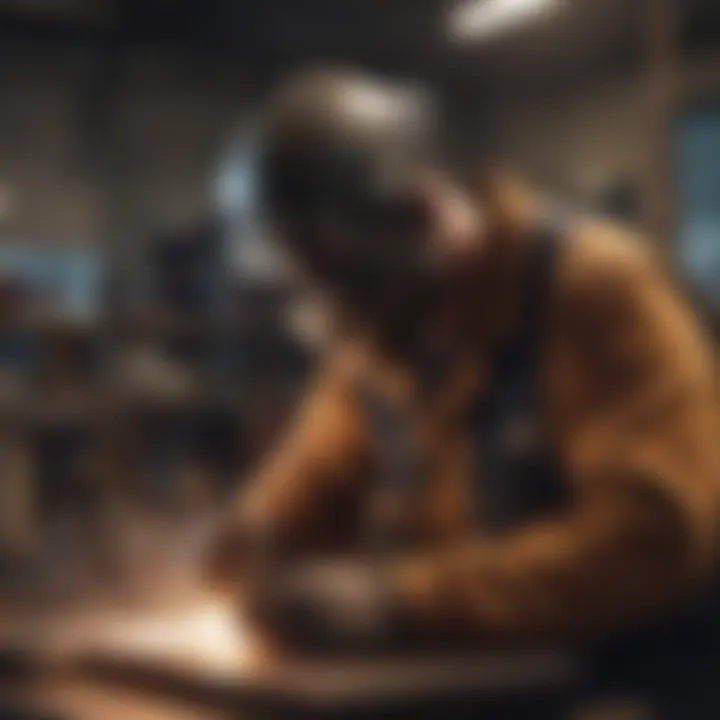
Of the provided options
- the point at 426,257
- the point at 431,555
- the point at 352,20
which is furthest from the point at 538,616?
the point at 352,20

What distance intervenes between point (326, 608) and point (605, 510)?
0.12 metres

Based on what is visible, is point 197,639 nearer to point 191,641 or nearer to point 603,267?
point 191,641

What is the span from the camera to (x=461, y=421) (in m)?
0.50

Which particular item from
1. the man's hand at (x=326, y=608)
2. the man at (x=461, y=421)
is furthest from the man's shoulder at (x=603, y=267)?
the man's hand at (x=326, y=608)

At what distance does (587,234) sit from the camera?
1.66ft

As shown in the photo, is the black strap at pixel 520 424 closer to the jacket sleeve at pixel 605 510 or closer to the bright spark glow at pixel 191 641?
the jacket sleeve at pixel 605 510

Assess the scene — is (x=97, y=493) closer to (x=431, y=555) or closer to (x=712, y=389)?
(x=431, y=555)

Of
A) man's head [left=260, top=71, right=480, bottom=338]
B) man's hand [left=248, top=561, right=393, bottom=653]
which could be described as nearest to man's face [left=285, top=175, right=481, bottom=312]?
man's head [left=260, top=71, right=480, bottom=338]

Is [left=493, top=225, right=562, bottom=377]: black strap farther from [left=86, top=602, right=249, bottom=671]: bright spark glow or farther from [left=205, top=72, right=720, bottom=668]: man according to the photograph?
[left=86, top=602, right=249, bottom=671]: bright spark glow

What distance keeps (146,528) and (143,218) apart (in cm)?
13

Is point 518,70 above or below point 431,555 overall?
above

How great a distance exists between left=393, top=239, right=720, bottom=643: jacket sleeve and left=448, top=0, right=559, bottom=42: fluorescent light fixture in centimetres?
11

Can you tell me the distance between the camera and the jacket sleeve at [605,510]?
483 mm

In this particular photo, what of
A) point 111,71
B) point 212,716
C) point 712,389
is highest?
point 111,71
